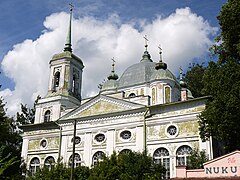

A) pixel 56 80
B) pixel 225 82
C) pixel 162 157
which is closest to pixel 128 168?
pixel 162 157

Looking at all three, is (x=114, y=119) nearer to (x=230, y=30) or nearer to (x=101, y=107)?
(x=101, y=107)

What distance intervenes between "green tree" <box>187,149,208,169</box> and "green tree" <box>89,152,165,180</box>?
7.46ft

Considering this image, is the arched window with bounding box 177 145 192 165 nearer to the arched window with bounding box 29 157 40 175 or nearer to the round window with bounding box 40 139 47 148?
the round window with bounding box 40 139 47 148

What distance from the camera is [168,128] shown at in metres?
26.5

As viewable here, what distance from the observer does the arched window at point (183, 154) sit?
25172 mm

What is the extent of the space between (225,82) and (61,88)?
19123 millimetres

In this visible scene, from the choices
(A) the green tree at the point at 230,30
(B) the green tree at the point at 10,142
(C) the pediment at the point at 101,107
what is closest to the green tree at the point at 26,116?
(B) the green tree at the point at 10,142

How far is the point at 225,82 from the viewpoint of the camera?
20.4 m

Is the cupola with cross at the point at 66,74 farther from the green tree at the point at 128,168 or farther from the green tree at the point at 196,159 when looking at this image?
the green tree at the point at 196,159

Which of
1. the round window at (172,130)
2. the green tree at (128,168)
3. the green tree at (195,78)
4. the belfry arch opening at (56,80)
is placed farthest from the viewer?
the green tree at (195,78)

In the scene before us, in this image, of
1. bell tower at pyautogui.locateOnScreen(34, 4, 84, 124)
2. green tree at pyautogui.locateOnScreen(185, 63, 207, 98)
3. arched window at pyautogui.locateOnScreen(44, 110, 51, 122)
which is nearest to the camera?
bell tower at pyautogui.locateOnScreen(34, 4, 84, 124)

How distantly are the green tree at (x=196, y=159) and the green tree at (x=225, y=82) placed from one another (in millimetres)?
1404

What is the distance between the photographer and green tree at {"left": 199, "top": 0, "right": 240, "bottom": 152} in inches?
783

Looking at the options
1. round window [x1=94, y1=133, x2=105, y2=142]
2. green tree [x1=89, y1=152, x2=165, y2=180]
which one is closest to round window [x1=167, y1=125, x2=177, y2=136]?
green tree [x1=89, y1=152, x2=165, y2=180]
